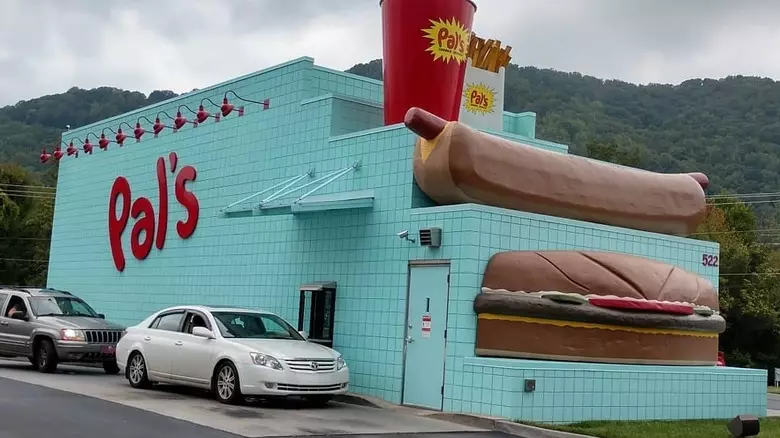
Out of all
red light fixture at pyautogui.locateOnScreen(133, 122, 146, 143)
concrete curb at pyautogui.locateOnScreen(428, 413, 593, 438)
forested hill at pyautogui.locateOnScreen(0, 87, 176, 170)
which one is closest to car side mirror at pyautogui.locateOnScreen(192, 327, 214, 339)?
concrete curb at pyautogui.locateOnScreen(428, 413, 593, 438)

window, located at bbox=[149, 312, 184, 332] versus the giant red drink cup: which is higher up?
the giant red drink cup

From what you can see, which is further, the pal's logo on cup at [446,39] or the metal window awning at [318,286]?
the metal window awning at [318,286]

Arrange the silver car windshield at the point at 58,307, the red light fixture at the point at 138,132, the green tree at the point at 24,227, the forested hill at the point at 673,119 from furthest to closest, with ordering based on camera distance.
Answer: the forested hill at the point at 673,119 → the green tree at the point at 24,227 → the red light fixture at the point at 138,132 → the silver car windshield at the point at 58,307

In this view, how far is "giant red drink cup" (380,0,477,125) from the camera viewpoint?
16.8 metres

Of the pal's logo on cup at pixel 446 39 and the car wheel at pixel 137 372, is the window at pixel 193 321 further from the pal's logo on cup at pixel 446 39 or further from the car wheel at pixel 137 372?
the pal's logo on cup at pixel 446 39

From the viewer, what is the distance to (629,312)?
1538 cm

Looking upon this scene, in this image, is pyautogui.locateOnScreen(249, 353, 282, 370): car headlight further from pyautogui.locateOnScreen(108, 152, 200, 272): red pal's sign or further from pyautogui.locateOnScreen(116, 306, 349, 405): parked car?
pyautogui.locateOnScreen(108, 152, 200, 272): red pal's sign

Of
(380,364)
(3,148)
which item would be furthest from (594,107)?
(380,364)

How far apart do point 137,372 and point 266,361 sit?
3448 millimetres

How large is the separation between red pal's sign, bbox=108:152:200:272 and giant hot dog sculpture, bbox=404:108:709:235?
27.9ft

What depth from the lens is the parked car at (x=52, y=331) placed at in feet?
59.3

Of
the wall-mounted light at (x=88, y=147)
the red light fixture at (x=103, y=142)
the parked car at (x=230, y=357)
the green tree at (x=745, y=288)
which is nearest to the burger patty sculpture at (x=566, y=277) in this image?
the parked car at (x=230, y=357)

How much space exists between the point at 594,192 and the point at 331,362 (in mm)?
5769

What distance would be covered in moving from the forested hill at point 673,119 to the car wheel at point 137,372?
4884 cm
